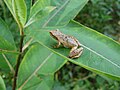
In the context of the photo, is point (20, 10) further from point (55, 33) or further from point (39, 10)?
point (55, 33)

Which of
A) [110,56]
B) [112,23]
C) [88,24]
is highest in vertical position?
[110,56]

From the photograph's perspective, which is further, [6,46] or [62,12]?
[62,12]

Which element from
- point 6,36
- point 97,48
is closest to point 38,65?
point 6,36

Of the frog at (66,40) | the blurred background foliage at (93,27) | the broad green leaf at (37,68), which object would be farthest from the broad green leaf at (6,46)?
the blurred background foliage at (93,27)

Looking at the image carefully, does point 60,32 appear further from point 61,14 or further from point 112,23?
point 112,23

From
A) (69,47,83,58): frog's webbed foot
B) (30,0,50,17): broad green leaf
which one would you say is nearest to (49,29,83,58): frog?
(69,47,83,58): frog's webbed foot

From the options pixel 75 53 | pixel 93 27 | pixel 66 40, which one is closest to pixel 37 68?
pixel 66 40
